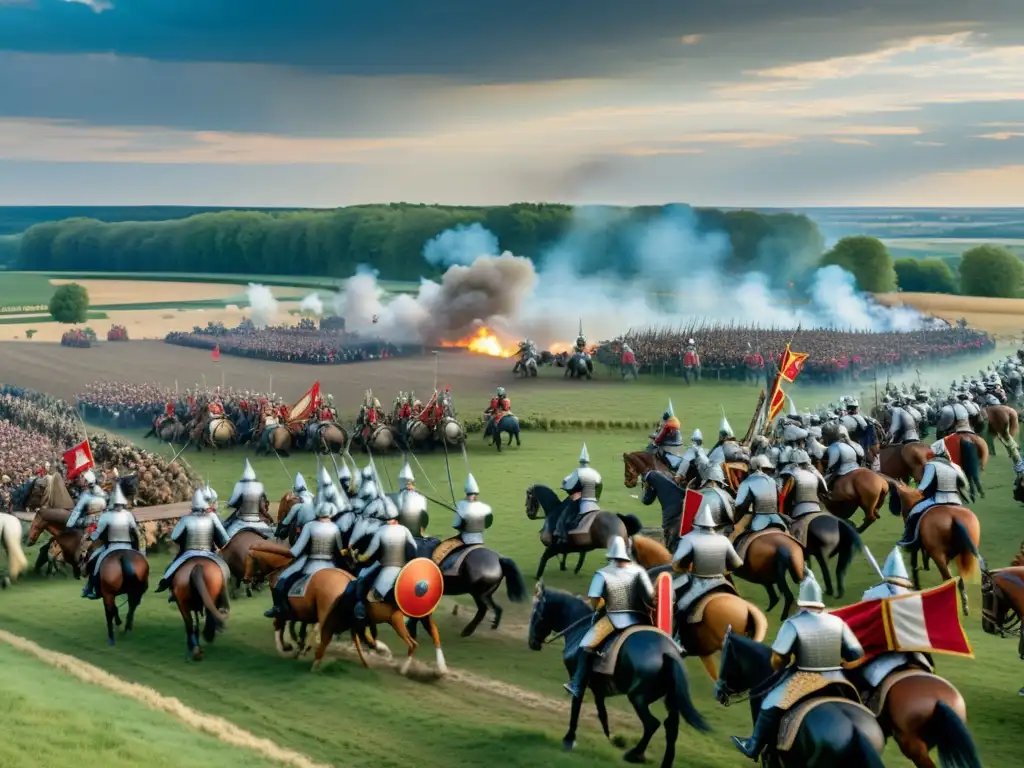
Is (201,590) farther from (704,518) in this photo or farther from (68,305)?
(68,305)

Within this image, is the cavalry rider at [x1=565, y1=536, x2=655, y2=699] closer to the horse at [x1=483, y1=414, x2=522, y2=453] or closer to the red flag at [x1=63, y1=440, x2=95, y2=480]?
the red flag at [x1=63, y1=440, x2=95, y2=480]

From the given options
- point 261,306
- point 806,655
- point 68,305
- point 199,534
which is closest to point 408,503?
point 199,534

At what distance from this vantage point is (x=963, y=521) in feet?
64.5

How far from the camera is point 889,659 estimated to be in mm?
12758

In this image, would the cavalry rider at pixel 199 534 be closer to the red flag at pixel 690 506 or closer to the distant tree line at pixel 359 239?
the red flag at pixel 690 506

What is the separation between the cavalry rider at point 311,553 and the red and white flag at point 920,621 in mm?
7469

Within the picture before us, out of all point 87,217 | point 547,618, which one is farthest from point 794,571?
point 87,217

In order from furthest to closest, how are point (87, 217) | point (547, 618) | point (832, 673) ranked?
1. point (87, 217)
2. point (547, 618)
3. point (832, 673)

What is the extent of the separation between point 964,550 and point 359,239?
8880 centimetres

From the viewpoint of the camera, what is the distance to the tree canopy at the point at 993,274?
9500 cm

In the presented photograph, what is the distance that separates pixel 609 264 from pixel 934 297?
22.3 m

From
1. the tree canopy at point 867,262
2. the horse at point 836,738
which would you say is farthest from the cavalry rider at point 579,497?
the tree canopy at point 867,262

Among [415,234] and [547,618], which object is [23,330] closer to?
[415,234]

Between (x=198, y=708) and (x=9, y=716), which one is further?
(x=198, y=708)
